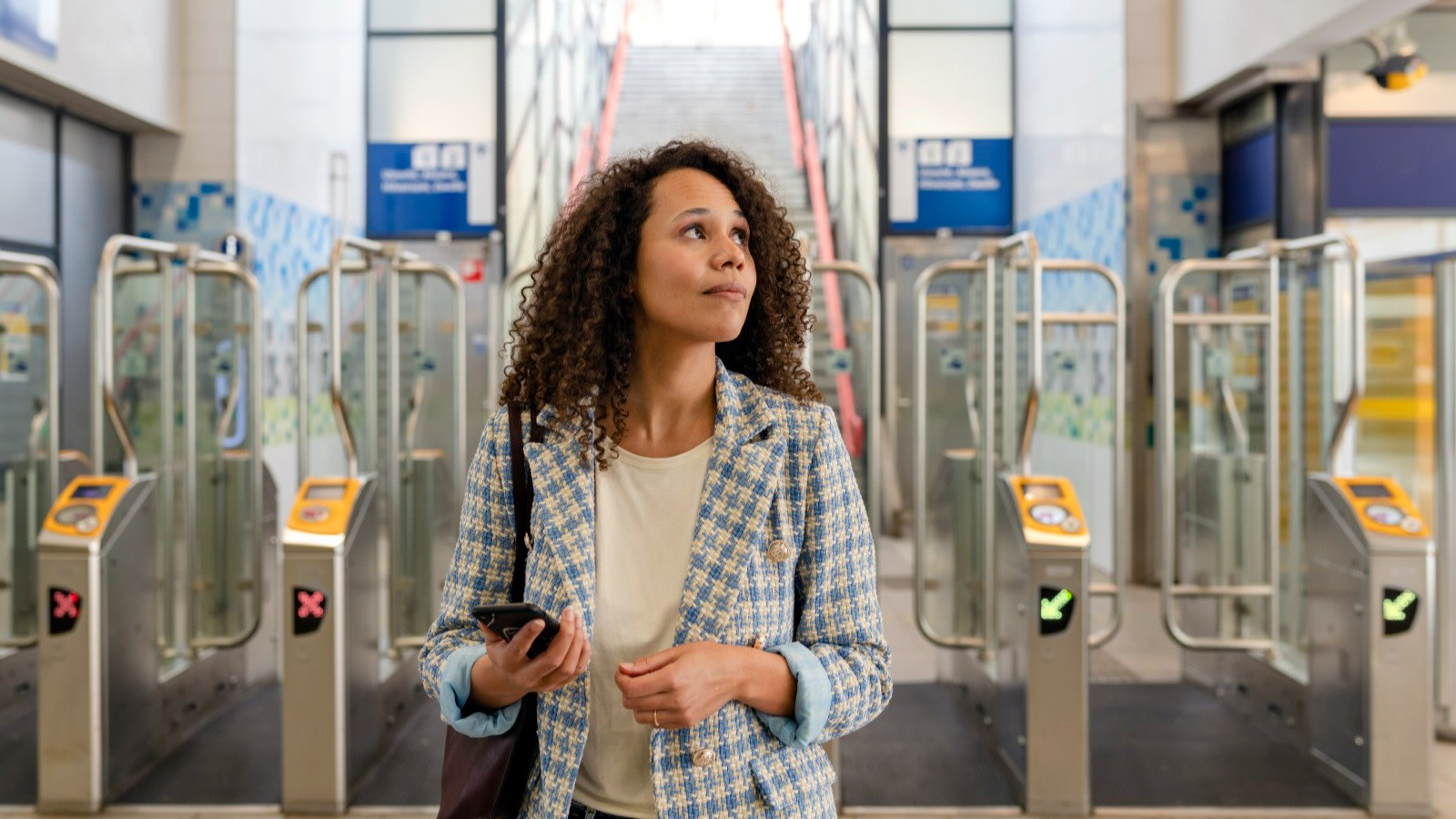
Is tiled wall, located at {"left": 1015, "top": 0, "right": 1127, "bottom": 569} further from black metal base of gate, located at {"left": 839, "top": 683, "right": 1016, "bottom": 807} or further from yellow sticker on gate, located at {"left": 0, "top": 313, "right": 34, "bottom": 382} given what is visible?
yellow sticker on gate, located at {"left": 0, "top": 313, "right": 34, "bottom": 382}

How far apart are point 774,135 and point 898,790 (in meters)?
9.27

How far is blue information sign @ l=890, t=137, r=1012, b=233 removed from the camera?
8641 mm

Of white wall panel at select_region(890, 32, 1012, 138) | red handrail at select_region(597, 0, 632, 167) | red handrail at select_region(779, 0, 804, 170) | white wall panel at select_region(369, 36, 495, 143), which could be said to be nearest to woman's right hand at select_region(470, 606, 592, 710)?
white wall panel at select_region(369, 36, 495, 143)

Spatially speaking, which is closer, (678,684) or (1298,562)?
(678,684)

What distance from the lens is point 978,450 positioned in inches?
187

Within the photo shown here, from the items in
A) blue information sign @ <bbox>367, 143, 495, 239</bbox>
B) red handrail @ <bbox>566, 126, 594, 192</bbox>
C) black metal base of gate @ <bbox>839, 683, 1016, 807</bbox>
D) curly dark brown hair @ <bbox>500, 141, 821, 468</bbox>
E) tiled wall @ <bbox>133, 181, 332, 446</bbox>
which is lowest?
black metal base of gate @ <bbox>839, 683, 1016, 807</bbox>

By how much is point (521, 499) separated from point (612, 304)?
0.75ft

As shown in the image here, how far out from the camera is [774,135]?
40.3 ft

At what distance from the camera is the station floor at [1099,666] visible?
3633mm

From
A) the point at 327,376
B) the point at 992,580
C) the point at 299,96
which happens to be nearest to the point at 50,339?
the point at 327,376

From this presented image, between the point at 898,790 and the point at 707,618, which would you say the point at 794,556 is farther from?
the point at 898,790

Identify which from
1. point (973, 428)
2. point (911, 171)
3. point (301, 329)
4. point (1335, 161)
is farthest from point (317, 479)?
point (911, 171)

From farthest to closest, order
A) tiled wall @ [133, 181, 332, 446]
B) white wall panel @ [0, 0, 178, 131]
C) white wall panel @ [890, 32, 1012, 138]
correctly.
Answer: white wall panel @ [890, 32, 1012, 138] → tiled wall @ [133, 181, 332, 446] → white wall panel @ [0, 0, 178, 131]

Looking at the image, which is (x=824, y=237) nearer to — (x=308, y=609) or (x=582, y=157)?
(x=582, y=157)
